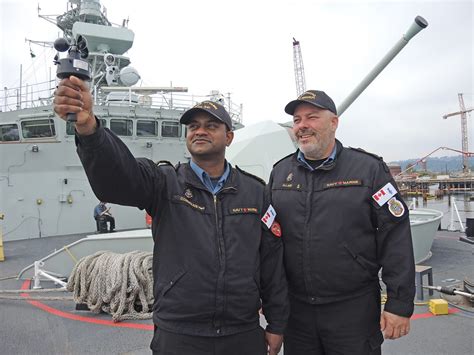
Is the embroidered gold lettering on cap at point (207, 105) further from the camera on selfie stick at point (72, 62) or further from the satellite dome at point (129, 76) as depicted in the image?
the satellite dome at point (129, 76)

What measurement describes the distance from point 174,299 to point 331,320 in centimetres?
92

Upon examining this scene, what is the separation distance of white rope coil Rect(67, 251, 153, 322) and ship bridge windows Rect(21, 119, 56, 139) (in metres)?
7.49

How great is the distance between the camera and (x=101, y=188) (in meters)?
1.46

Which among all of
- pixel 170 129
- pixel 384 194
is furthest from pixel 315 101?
pixel 170 129

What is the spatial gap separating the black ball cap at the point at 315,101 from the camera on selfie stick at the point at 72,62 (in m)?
1.25

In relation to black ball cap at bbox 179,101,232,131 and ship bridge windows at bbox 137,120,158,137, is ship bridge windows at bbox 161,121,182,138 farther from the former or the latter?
black ball cap at bbox 179,101,232,131

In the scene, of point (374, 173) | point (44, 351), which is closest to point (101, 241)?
point (44, 351)

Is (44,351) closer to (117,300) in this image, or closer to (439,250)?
(117,300)

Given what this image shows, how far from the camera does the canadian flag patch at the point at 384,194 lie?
203 centimetres

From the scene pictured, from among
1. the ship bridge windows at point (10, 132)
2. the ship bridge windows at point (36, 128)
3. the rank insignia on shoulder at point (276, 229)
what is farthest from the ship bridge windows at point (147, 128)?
the rank insignia on shoulder at point (276, 229)

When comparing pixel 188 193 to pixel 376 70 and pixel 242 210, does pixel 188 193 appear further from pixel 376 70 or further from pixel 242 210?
pixel 376 70

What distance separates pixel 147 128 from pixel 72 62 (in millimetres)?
10112

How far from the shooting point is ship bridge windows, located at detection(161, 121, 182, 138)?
11234 millimetres

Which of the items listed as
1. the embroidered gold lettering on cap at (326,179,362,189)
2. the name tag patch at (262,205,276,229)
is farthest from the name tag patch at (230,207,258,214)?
the embroidered gold lettering on cap at (326,179,362,189)
